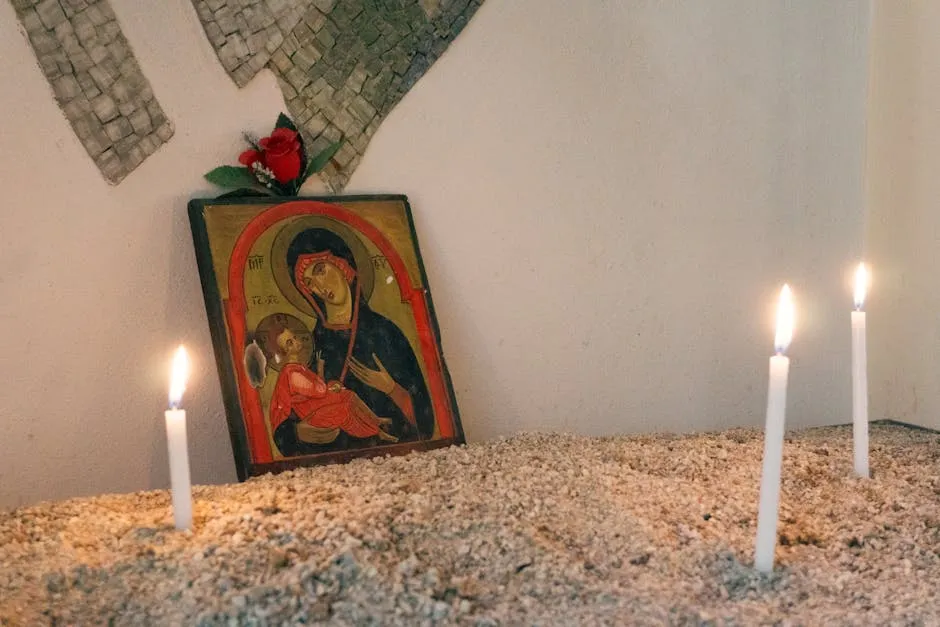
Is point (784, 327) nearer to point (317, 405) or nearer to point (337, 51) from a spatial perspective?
point (317, 405)

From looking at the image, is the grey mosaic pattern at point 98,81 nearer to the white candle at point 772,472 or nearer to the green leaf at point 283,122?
the green leaf at point 283,122

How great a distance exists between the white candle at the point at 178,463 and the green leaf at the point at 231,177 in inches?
21.0

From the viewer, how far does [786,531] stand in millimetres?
1396

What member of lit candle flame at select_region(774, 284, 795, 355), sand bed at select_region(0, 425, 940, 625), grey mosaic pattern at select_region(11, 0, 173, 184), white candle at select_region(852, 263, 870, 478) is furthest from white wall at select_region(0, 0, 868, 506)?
lit candle flame at select_region(774, 284, 795, 355)

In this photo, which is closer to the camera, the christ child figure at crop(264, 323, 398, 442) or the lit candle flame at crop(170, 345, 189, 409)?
the lit candle flame at crop(170, 345, 189, 409)

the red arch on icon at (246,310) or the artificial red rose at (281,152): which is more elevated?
the artificial red rose at (281,152)

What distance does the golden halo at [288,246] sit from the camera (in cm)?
178

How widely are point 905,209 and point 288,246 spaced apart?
4.65 ft

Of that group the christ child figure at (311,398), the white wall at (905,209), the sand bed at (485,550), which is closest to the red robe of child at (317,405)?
the christ child figure at (311,398)

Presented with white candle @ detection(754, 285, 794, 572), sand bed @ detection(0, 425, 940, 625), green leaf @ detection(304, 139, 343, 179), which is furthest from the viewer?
green leaf @ detection(304, 139, 343, 179)

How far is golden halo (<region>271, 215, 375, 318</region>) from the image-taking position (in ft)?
5.84

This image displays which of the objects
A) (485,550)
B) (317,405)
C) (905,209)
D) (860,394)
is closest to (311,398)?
(317,405)

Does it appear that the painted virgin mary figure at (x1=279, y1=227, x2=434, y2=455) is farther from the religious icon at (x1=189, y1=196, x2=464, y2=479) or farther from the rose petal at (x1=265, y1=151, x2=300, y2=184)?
the rose petal at (x1=265, y1=151, x2=300, y2=184)

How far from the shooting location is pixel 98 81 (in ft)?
5.50
